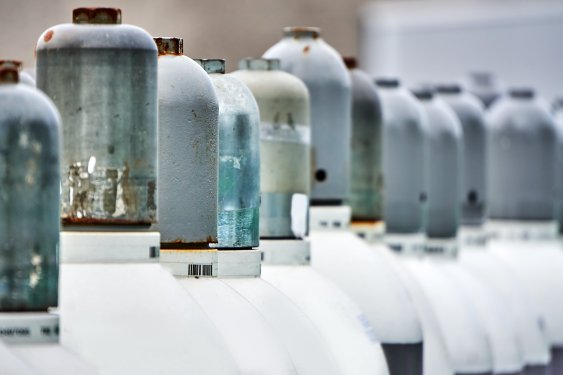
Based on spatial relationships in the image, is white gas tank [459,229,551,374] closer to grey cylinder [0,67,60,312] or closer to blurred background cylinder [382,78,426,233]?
blurred background cylinder [382,78,426,233]

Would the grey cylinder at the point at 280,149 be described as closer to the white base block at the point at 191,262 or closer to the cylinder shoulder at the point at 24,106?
the white base block at the point at 191,262

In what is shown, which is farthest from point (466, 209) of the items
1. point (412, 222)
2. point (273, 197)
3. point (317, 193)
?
point (273, 197)

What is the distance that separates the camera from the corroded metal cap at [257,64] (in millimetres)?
7543

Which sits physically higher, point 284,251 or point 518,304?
point 284,251

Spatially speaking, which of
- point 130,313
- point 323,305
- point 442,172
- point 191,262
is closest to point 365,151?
point 442,172

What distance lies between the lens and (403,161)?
34.5 ft

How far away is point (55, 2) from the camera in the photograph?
1108 cm

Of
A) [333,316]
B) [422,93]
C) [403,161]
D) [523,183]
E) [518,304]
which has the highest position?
[422,93]

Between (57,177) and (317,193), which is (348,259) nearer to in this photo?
(317,193)

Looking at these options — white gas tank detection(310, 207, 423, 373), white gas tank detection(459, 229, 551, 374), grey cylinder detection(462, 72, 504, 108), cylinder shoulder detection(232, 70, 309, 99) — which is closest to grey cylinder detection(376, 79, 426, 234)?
white gas tank detection(459, 229, 551, 374)

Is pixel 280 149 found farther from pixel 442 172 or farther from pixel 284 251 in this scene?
pixel 442 172

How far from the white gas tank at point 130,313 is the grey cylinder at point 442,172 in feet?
19.5

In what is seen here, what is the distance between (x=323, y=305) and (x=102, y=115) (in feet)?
7.03

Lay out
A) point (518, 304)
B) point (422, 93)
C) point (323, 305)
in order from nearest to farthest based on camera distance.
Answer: point (323, 305) < point (422, 93) < point (518, 304)
